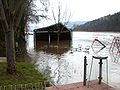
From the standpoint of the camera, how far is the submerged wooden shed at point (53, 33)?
92.1 feet

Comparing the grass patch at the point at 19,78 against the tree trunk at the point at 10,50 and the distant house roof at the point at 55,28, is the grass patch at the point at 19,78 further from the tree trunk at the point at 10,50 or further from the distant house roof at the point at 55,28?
the distant house roof at the point at 55,28

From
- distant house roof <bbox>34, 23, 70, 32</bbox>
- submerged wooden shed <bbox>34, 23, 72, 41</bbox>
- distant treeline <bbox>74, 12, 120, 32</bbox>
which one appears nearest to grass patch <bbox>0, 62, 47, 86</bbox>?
submerged wooden shed <bbox>34, 23, 72, 41</bbox>

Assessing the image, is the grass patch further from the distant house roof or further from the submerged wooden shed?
the distant house roof

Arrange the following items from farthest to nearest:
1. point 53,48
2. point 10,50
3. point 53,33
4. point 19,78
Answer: point 53,33 → point 53,48 → point 10,50 → point 19,78

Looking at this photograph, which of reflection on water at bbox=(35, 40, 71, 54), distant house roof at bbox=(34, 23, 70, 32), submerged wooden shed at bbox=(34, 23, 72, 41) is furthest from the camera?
distant house roof at bbox=(34, 23, 70, 32)

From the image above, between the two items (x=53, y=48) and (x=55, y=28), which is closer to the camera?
(x=53, y=48)

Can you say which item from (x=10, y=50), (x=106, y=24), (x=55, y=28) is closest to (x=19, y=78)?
(x=10, y=50)

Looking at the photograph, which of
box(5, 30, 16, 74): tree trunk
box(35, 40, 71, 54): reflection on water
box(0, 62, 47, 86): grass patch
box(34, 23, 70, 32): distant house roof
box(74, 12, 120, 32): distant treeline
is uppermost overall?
box(74, 12, 120, 32): distant treeline

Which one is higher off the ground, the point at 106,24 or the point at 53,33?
the point at 106,24

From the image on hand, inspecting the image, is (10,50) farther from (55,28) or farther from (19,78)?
(55,28)

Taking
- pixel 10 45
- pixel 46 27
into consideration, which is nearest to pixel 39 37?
pixel 46 27

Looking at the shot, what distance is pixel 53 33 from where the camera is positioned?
29.1m

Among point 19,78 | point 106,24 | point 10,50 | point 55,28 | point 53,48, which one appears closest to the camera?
point 19,78

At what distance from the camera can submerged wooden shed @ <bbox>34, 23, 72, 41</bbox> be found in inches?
1105
